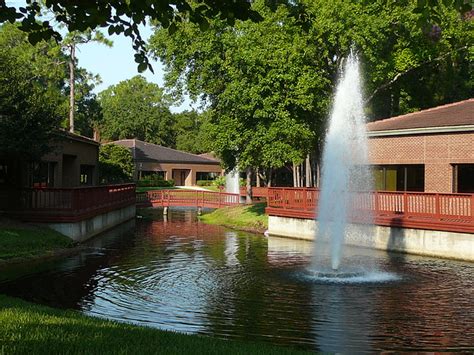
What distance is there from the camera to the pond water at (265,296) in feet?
32.6

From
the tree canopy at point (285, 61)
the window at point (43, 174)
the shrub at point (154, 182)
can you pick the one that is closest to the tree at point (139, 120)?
the shrub at point (154, 182)

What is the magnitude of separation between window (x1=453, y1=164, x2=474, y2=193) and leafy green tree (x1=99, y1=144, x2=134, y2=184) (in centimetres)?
3453

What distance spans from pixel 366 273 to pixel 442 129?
10902 millimetres

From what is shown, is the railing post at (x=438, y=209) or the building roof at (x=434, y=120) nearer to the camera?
the railing post at (x=438, y=209)

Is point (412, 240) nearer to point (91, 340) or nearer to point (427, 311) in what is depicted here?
point (427, 311)

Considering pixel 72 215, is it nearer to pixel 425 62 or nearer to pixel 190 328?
pixel 190 328

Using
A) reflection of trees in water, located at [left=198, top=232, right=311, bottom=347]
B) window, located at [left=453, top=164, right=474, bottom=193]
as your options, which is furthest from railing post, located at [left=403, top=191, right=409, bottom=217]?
reflection of trees in water, located at [left=198, top=232, right=311, bottom=347]

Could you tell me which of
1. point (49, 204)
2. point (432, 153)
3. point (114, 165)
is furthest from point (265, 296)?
point (114, 165)

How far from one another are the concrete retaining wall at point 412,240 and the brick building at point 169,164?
5591 cm

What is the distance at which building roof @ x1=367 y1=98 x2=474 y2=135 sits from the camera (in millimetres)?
24391

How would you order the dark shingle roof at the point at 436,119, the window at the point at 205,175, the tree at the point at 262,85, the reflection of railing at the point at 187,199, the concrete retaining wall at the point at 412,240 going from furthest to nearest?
the window at the point at 205,175 → the reflection of railing at the point at 187,199 → the tree at the point at 262,85 → the dark shingle roof at the point at 436,119 → the concrete retaining wall at the point at 412,240

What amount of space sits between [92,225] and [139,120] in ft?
261

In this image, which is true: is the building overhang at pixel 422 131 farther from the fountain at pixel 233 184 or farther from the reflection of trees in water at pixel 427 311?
the fountain at pixel 233 184

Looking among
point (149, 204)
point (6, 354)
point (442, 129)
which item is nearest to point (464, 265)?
point (442, 129)
